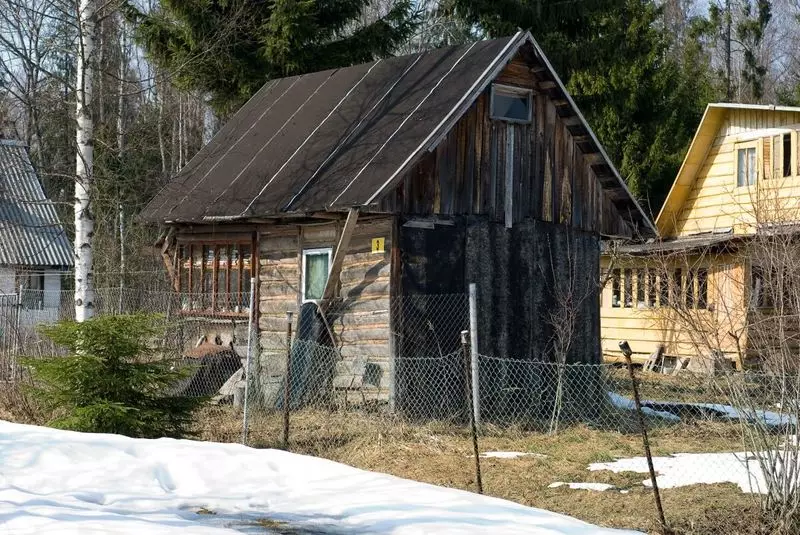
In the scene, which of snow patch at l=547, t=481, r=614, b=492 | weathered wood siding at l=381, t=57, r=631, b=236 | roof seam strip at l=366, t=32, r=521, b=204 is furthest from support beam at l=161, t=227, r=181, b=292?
snow patch at l=547, t=481, r=614, b=492

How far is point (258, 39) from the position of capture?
26844 mm

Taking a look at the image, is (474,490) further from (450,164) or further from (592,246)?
(592,246)

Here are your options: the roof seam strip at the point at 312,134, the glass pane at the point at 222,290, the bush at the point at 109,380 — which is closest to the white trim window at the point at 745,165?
the roof seam strip at the point at 312,134

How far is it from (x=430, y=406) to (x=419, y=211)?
9.38ft

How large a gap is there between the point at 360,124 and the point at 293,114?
281cm

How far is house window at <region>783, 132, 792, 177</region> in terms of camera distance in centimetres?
2603

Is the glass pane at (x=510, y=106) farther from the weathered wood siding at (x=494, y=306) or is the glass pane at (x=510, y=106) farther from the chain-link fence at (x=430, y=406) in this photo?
the chain-link fence at (x=430, y=406)

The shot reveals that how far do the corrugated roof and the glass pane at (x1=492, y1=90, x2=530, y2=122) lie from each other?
2245 centimetres

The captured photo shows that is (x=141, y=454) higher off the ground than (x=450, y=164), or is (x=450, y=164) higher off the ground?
(x=450, y=164)

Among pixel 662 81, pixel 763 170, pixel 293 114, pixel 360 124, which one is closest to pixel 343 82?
pixel 293 114

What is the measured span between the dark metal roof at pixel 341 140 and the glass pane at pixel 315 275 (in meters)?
1.22

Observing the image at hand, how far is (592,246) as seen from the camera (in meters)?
18.6

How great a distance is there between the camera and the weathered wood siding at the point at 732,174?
25.8 metres

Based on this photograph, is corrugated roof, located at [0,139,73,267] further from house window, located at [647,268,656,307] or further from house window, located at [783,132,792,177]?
house window, located at [783,132,792,177]
